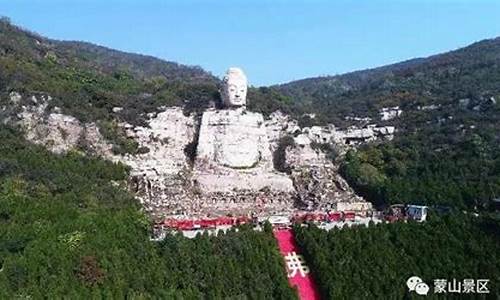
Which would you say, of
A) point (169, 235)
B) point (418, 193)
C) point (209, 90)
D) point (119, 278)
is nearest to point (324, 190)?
point (418, 193)

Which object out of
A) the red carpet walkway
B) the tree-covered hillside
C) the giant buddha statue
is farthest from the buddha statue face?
the red carpet walkway

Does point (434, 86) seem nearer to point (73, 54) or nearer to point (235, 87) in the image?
point (235, 87)

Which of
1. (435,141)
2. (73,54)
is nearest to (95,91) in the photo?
(435,141)

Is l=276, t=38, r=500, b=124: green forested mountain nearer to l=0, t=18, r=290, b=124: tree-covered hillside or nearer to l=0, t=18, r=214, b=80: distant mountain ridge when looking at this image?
l=0, t=18, r=290, b=124: tree-covered hillside

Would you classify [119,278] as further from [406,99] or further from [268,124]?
[406,99]

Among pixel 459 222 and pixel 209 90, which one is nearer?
pixel 459 222

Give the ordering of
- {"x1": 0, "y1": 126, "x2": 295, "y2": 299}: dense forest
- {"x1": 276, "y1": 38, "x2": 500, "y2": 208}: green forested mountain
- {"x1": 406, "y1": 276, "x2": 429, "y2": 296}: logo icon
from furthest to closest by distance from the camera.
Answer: {"x1": 276, "y1": 38, "x2": 500, "y2": 208}: green forested mountain
{"x1": 406, "y1": 276, "x2": 429, "y2": 296}: logo icon
{"x1": 0, "y1": 126, "x2": 295, "y2": 299}: dense forest
